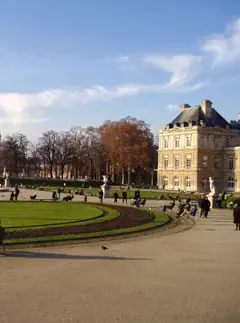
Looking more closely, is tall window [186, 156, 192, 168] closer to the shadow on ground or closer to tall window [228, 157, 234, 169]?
tall window [228, 157, 234, 169]

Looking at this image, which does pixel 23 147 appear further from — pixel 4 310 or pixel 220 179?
pixel 4 310

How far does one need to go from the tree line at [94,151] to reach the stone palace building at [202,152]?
6.98 m

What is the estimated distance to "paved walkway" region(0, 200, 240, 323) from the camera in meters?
8.19

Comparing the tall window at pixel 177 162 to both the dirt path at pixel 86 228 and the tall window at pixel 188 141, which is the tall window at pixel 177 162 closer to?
the tall window at pixel 188 141

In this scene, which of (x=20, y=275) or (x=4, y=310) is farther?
(x=20, y=275)

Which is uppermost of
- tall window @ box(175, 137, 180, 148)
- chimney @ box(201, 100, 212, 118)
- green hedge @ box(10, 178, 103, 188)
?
chimney @ box(201, 100, 212, 118)

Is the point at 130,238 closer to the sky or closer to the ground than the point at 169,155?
closer to the ground

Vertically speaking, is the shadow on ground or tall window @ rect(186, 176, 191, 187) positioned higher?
tall window @ rect(186, 176, 191, 187)

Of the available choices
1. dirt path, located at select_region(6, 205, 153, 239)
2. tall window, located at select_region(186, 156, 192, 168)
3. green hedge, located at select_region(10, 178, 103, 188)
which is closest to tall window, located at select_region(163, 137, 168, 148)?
tall window, located at select_region(186, 156, 192, 168)

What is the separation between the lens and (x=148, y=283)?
10.5 m

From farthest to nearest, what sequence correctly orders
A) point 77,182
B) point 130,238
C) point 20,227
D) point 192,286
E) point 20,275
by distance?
point 77,182
point 20,227
point 130,238
point 20,275
point 192,286

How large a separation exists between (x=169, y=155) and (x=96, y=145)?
1696cm

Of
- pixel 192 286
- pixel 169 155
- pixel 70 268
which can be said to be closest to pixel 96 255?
pixel 70 268

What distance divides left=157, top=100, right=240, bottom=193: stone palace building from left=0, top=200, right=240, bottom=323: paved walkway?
66773mm
